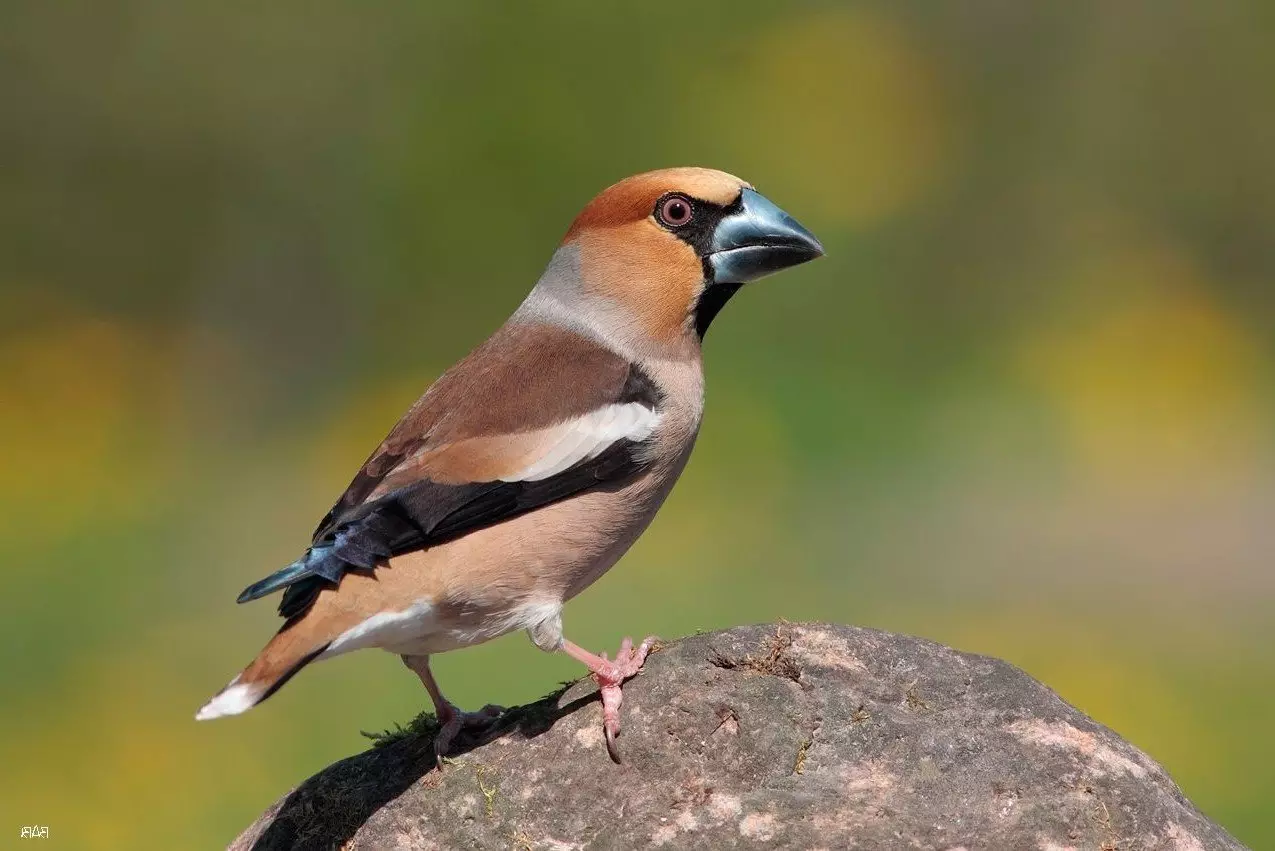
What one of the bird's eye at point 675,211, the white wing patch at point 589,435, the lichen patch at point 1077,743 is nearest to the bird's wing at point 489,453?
the white wing patch at point 589,435

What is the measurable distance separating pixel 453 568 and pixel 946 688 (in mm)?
1340

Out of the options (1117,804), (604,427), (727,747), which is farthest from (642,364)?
(1117,804)

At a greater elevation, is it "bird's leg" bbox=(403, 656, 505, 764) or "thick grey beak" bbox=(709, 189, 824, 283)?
"thick grey beak" bbox=(709, 189, 824, 283)

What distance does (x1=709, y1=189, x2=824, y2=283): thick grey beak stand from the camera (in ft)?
12.6

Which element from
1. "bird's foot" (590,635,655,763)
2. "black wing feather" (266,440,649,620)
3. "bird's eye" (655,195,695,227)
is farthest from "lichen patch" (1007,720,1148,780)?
"bird's eye" (655,195,695,227)

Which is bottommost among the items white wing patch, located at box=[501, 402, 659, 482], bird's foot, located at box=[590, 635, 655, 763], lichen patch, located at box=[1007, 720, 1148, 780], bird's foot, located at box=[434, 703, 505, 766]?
bird's foot, located at box=[434, 703, 505, 766]

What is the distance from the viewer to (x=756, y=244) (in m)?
3.86

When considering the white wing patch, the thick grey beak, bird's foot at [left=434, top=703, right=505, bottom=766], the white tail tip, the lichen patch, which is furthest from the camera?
the thick grey beak

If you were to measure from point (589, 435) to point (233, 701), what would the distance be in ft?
3.64

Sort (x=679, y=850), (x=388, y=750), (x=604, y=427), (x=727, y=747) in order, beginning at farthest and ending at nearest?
(x=388, y=750) → (x=604, y=427) → (x=727, y=747) → (x=679, y=850)

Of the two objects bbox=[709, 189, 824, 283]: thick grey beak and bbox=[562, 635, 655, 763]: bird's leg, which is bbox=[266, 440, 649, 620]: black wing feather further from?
bbox=[709, 189, 824, 283]: thick grey beak

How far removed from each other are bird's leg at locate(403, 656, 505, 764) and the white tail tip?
768mm

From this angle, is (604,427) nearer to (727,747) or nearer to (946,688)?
(727,747)

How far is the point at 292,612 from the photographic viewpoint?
10.5ft
